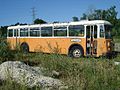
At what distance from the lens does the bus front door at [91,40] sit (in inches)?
766

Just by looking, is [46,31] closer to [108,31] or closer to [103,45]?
[108,31]

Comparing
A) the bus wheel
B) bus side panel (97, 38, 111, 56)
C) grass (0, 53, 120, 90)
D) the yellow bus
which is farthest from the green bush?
the bus wheel

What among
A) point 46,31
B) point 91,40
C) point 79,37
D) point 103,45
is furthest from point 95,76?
point 46,31

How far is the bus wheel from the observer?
2006 cm

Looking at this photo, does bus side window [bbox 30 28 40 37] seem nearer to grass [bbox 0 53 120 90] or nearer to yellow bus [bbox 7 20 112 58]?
yellow bus [bbox 7 20 112 58]

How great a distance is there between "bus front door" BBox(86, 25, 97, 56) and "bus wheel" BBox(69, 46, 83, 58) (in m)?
0.51

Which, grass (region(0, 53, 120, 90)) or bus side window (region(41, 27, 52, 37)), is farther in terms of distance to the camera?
bus side window (region(41, 27, 52, 37))

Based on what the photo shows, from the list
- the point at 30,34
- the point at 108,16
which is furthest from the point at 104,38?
the point at 108,16

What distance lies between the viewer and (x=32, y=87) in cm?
682

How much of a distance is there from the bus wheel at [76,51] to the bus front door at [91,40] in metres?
0.51

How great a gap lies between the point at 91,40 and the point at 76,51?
1320 mm

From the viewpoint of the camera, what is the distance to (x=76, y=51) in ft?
66.7

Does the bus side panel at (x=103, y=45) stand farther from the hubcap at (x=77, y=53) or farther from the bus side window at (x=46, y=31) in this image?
the bus side window at (x=46, y=31)

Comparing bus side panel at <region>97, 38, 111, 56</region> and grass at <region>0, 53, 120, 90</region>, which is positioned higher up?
bus side panel at <region>97, 38, 111, 56</region>
